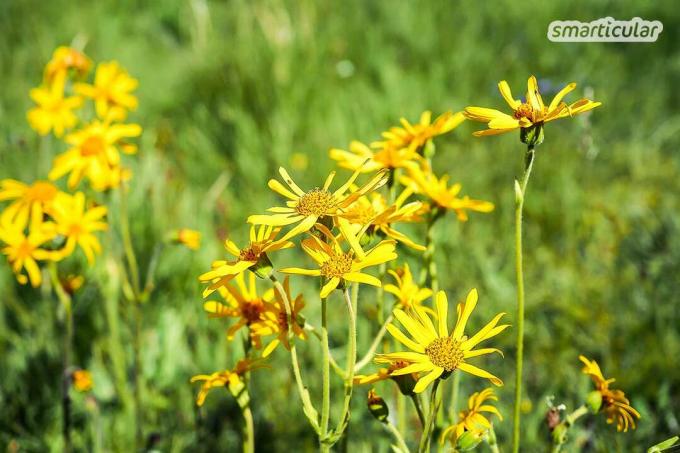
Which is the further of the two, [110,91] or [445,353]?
[110,91]

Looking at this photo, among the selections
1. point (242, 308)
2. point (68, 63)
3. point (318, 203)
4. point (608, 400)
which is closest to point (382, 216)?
point (318, 203)

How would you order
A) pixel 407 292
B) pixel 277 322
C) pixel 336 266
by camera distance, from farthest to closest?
1. pixel 407 292
2. pixel 277 322
3. pixel 336 266

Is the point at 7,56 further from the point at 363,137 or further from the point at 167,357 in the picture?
the point at 167,357

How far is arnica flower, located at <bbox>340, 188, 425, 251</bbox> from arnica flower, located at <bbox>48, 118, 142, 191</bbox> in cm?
76

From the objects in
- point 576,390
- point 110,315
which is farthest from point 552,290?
point 110,315

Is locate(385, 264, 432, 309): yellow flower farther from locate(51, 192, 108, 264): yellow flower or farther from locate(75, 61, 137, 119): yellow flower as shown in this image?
locate(75, 61, 137, 119): yellow flower

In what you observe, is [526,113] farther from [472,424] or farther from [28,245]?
[28,245]

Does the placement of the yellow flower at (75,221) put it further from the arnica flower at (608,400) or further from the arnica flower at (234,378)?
the arnica flower at (608,400)

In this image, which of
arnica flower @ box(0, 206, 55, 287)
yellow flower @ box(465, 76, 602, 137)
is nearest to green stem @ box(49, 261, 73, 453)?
arnica flower @ box(0, 206, 55, 287)

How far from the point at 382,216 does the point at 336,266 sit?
104 mm

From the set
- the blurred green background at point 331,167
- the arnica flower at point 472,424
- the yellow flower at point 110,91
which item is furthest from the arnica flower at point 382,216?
the yellow flower at point 110,91

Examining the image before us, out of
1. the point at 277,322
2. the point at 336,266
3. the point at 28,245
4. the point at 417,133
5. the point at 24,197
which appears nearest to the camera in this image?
the point at 336,266

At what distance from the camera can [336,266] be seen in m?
0.91

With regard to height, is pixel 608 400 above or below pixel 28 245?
below
